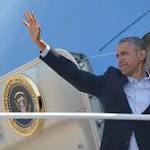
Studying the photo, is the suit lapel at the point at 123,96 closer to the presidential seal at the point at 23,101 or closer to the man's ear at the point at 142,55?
the man's ear at the point at 142,55

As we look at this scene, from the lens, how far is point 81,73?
6.16 feet

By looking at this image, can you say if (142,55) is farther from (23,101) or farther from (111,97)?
(23,101)

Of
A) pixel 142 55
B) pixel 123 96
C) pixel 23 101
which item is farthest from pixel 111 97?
pixel 23 101

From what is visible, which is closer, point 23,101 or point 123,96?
point 123,96

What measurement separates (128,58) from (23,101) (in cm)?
50

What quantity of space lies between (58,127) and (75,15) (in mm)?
529

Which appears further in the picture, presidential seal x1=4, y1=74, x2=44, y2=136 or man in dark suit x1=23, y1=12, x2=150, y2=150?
presidential seal x1=4, y1=74, x2=44, y2=136

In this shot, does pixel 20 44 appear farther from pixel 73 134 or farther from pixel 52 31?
pixel 73 134

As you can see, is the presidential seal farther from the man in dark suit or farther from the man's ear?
the man's ear

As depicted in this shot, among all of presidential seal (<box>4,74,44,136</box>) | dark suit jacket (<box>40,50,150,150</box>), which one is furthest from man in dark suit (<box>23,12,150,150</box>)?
presidential seal (<box>4,74,44,136</box>)

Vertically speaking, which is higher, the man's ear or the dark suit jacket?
the man's ear

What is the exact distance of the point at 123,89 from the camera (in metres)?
1.77

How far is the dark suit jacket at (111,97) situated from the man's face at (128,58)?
0.03m

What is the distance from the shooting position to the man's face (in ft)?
5.90
